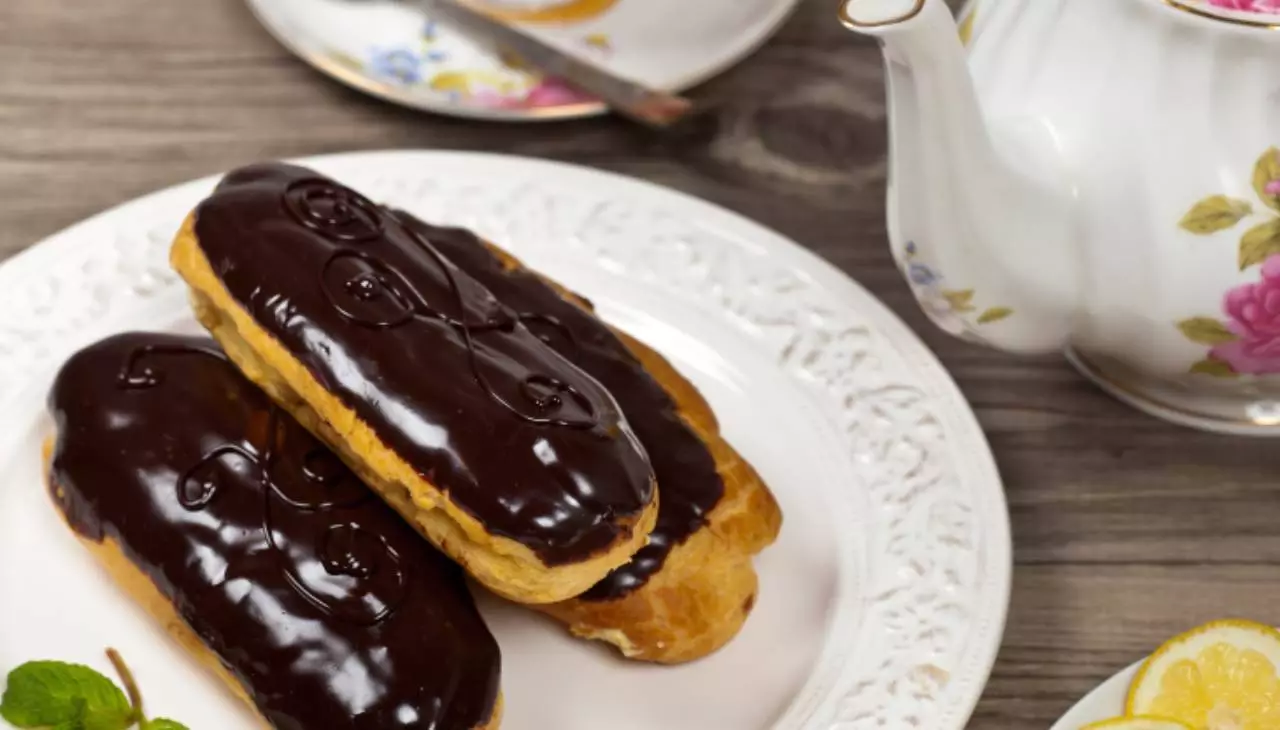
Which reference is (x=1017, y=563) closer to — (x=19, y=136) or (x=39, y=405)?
(x=39, y=405)

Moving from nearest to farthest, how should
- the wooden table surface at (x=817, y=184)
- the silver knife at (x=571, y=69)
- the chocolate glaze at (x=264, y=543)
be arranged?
the chocolate glaze at (x=264, y=543), the wooden table surface at (x=817, y=184), the silver knife at (x=571, y=69)

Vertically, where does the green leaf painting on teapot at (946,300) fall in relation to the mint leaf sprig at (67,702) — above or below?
above

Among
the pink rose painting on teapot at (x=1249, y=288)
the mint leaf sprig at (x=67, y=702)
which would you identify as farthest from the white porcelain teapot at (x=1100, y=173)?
the mint leaf sprig at (x=67, y=702)

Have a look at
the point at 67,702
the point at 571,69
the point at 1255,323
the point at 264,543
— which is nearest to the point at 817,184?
the point at 571,69

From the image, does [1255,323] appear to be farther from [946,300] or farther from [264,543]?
[264,543]

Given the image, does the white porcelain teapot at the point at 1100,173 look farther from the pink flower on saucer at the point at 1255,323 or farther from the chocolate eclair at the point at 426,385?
the chocolate eclair at the point at 426,385

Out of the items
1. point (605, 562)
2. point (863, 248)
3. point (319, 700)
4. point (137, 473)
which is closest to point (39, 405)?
point (137, 473)

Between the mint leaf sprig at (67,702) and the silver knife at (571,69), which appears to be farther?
the silver knife at (571,69)

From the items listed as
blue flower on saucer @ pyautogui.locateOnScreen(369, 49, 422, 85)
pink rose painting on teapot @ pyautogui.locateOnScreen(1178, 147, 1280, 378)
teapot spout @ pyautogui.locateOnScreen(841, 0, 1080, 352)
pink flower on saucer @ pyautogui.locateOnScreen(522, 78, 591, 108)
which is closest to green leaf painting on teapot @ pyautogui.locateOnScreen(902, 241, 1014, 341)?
teapot spout @ pyautogui.locateOnScreen(841, 0, 1080, 352)
